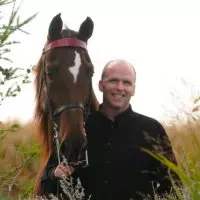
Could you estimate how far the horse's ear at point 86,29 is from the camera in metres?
5.23

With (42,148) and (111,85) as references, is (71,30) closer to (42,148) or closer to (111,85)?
(111,85)

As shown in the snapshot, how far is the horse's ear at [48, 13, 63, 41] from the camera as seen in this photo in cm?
508

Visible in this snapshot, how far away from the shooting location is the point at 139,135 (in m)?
4.79

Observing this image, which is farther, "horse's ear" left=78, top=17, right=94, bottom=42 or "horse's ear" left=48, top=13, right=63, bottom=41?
"horse's ear" left=78, top=17, right=94, bottom=42

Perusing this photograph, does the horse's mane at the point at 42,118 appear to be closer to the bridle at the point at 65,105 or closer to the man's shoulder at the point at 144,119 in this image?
the bridle at the point at 65,105

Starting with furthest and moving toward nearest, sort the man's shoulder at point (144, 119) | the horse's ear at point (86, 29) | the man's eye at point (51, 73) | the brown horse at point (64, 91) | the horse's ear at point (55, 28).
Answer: the horse's ear at point (86, 29) → the horse's ear at point (55, 28) → the man's shoulder at point (144, 119) → the man's eye at point (51, 73) → the brown horse at point (64, 91)

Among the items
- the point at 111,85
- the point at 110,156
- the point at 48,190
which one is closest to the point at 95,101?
the point at 111,85

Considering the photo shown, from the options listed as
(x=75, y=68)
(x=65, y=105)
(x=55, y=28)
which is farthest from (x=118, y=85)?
(x=55, y=28)

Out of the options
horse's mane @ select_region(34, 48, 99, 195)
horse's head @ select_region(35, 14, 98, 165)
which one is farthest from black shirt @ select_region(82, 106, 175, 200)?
horse's mane @ select_region(34, 48, 99, 195)

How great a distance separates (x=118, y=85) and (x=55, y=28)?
964 mm

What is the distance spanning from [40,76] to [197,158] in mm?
3012

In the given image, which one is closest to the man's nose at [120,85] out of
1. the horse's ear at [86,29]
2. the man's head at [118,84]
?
the man's head at [118,84]

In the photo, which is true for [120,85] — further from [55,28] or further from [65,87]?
[55,28]

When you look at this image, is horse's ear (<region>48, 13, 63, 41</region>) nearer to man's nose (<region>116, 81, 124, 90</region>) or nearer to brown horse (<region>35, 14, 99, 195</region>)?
brown horse (<region>35, 14, 99, 195</region>)
